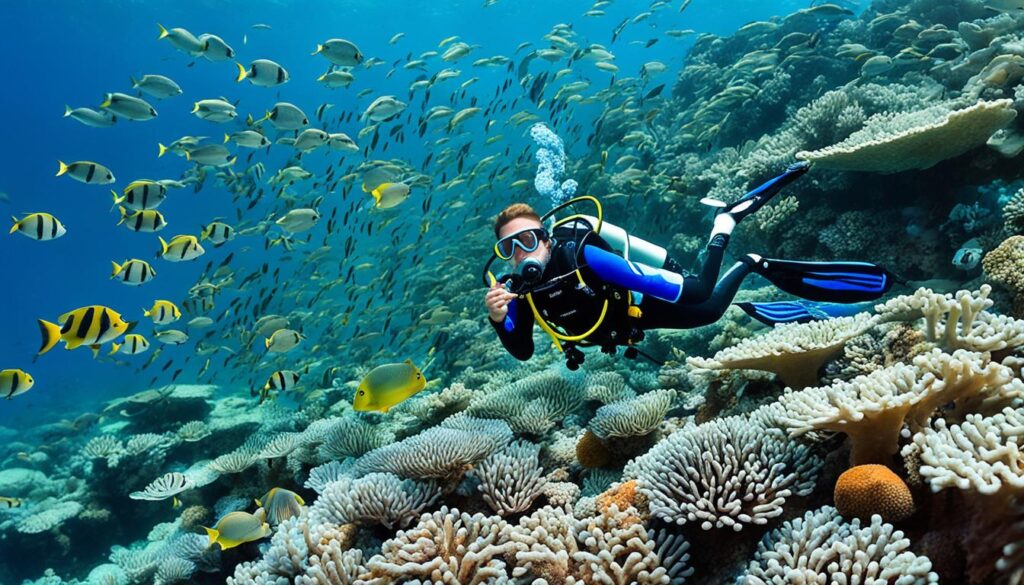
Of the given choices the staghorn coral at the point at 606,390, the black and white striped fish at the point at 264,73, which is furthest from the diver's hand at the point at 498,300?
the black and white striped fish at the point at 264,73

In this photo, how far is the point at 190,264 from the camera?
84.6 m

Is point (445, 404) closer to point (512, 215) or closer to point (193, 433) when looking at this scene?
point (512, 215)

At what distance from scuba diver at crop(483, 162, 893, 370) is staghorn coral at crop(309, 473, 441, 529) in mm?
1270

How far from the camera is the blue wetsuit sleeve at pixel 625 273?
3891 mm

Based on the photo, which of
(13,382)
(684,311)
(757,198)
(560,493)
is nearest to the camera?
(560,493)

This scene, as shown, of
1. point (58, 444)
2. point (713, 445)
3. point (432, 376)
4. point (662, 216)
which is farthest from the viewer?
point (58, 444)

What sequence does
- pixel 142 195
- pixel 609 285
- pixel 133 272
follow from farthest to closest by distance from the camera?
A: pixel 142 195 → pixel 133 272 → pixel 609 285

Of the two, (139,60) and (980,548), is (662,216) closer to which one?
(980,548)

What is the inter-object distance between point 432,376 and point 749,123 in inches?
354

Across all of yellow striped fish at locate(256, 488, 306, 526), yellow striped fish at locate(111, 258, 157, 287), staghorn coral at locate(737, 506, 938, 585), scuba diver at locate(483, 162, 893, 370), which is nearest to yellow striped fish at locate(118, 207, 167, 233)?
yellow striped fish at locate(111, 258, 157, 287)

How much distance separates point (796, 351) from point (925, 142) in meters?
3.44

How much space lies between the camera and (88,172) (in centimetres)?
752

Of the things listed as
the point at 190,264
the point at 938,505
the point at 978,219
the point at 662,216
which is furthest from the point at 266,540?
the point at 190,264

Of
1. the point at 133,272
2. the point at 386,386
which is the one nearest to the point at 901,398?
the point at 386,386
